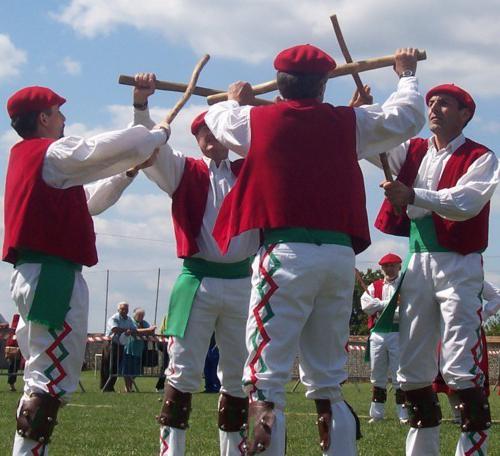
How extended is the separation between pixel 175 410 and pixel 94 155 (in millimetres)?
1739

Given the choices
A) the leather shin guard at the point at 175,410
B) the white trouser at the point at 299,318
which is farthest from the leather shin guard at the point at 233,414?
the white trouser at the point at 299,318

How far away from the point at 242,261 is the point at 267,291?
4.67ft

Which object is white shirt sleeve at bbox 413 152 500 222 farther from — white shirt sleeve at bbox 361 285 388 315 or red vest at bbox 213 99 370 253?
white shirt sleeve at bbox 361 285 388 315

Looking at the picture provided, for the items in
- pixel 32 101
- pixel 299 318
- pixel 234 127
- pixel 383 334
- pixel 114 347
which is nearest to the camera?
pixel 299 318

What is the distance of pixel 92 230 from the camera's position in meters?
5.64

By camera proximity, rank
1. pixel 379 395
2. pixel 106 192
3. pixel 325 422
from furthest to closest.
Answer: pixel 379 395
pixel 106 192
pixel 325 422

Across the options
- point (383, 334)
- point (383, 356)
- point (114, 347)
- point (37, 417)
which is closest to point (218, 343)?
point (37, 417)

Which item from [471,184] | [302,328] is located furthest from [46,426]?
[471,184]

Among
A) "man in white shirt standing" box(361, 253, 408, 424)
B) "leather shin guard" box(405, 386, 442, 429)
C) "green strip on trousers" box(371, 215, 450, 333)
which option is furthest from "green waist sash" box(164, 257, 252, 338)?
"man in white shirt standing" box(361, 253, 408, 424)

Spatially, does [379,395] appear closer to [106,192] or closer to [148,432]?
[148,432]

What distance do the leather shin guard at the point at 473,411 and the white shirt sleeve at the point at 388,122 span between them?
1.66 metres

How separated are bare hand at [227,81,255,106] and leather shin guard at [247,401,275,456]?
1.78m

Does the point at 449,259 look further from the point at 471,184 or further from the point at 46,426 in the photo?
the point at 46,426

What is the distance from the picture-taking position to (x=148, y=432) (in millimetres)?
9656
